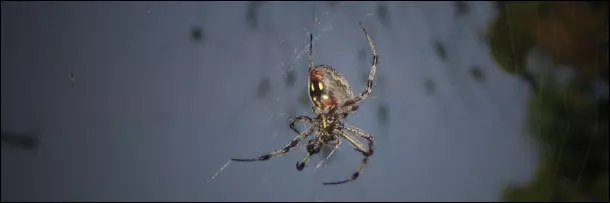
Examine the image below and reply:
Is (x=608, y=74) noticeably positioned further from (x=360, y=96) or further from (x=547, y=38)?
(x=360, y=96)

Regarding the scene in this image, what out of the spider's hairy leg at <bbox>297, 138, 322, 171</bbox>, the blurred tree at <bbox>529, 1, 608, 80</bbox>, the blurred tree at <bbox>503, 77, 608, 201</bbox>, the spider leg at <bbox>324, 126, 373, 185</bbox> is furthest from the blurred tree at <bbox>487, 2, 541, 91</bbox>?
the spider's hairy leg at <bbox>297, 138, 322, 171</bbox>

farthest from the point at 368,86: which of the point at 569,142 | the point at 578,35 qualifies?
the point at 569,142

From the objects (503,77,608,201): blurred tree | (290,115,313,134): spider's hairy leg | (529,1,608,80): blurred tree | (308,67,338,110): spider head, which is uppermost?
(529,1,608,80): blurred tree

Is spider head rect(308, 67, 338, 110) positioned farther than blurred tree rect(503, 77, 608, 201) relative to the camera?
No

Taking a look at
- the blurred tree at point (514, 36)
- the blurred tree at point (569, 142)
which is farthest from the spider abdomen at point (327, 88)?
the blurred tree at point (569, 142)

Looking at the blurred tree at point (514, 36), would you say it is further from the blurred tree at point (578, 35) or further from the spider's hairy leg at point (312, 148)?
the spider's hairy leg at point (312, 148)

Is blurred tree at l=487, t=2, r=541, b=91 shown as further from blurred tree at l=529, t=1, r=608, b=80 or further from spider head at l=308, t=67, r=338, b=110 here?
spider head at l=308, t=67, r=338, b=110

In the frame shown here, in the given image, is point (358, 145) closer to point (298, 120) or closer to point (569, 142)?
point (298, 120)

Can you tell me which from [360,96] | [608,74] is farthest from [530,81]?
[360,96]
